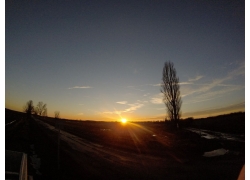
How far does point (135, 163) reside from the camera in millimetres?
8797

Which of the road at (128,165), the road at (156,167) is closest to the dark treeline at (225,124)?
the road at (156,167)

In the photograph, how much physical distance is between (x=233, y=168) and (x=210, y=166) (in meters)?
0.96

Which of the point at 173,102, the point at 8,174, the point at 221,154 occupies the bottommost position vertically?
the point at 221,154

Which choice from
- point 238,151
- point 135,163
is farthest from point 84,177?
point 238,151

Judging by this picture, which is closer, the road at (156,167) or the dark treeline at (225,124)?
the road at (156,167)

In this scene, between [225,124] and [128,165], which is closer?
[128,165]

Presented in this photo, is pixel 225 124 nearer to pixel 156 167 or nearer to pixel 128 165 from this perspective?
pixel 156 167

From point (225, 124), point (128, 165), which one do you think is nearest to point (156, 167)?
point (128, 165)

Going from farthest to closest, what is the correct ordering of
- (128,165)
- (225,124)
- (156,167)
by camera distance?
(225,124)
(128,165)
(156,167)

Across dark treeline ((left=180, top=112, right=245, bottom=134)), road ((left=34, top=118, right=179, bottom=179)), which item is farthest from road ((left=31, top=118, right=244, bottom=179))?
dark treeline ((left=180, top=112, right=245, bottom=134))

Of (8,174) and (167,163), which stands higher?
(8,174)

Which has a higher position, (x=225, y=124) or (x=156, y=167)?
(x=225, y=124)

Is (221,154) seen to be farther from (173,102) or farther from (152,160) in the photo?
(173,102)

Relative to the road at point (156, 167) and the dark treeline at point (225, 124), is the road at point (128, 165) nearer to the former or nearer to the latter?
the road at point (156, 167)
